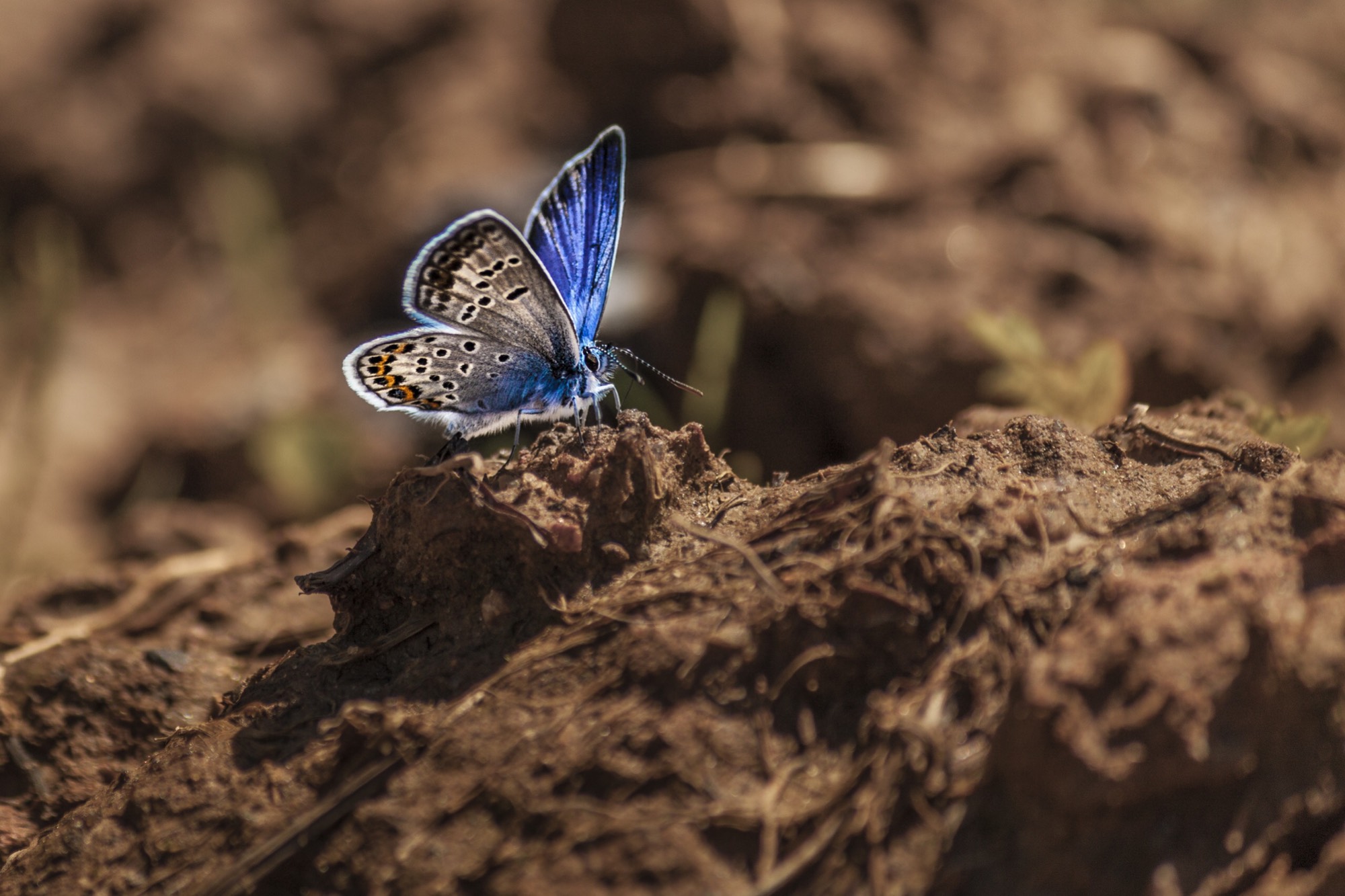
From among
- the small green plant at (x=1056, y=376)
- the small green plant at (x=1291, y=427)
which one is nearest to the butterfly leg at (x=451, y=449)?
the small green plant at (x=1056, y=376)

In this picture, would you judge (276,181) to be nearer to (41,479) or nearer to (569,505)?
(41,479)

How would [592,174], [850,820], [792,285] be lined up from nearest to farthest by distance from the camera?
[850,820]
[592,174]
[792,285]

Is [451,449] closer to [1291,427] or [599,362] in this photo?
[599,362]

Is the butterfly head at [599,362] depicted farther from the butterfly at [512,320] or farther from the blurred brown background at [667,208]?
the blurred brown background at [667,208]

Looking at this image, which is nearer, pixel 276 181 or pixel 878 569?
pixel 878 569

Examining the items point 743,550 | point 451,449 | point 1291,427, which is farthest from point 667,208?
point 743,550

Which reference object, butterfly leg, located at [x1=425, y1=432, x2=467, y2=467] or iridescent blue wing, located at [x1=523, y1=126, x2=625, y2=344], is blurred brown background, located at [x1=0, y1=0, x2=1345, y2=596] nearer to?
iridescent blue wing, located at [x1=523, y1=126, x2=625, y2=344]

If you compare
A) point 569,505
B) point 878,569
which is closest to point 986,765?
point 878,569
